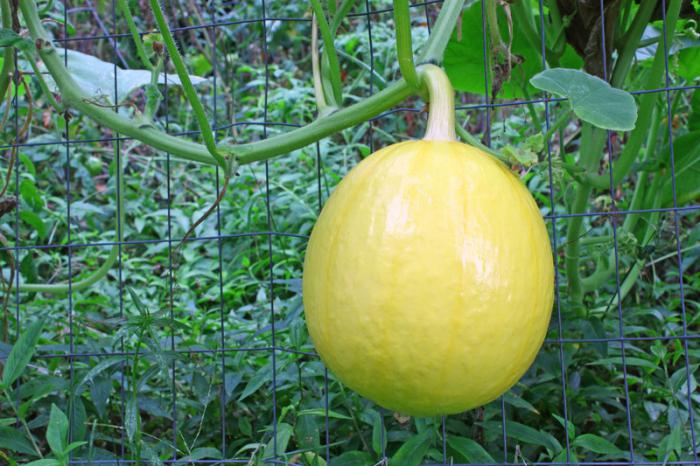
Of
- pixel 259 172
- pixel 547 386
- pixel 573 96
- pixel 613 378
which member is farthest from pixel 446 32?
pixel 259 172

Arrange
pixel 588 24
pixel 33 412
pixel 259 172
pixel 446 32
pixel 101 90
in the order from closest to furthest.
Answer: pixel 446 32, pixel 101 90, pixel 588 24, pixel 33 412, pixel 259 172

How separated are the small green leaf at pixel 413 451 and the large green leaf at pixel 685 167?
723mm

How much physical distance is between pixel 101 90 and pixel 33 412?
0.71 meters

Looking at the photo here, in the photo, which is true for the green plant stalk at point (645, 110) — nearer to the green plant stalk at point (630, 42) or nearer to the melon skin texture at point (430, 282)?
the green plant stalk at point (630, 42)

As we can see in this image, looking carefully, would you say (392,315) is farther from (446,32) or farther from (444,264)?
(446,32)

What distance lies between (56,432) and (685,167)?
1134mm

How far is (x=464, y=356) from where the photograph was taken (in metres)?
0.67

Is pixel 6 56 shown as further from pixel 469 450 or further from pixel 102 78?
pixel 469 450

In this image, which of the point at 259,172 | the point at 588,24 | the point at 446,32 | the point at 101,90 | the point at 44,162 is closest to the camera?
the point at 446,32

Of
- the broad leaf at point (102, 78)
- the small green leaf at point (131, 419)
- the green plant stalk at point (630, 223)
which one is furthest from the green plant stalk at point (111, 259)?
the green plant stalk at point (630, 223)

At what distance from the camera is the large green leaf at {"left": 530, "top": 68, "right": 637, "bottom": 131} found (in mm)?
711

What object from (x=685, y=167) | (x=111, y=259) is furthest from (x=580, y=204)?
(x=111, y=259)

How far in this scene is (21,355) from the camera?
1.13 metres

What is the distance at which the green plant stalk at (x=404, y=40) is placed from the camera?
746 millimetres
